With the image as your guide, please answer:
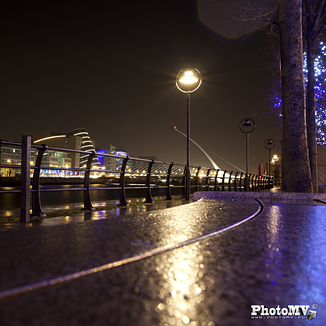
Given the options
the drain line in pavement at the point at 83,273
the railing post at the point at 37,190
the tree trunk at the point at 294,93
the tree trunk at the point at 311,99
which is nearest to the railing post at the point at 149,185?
the railing post at the point at 37,190

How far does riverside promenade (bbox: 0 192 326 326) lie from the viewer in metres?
0.61

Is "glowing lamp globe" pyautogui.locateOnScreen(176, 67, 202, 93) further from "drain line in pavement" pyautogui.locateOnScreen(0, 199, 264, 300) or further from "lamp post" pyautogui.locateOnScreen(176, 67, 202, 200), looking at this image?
"drain line in pavement" pyautogui.locateOnScreen(0, 199, 264, 300)

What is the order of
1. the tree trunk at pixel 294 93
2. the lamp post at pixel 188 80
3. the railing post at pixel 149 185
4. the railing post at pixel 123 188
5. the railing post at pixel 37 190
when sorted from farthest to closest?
the lamp post at pixel 188 80 < the railing post at pixel 149 185 < the railing post at pixel 123 188 < the tree trunk at pixel 294 93 < the railing post at pixel 37 190

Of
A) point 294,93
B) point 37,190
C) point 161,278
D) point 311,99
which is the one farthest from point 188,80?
point 161,278

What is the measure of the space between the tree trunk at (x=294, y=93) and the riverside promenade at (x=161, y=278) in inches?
209

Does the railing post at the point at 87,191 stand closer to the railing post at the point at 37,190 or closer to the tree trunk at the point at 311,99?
the railing post at the point at 37,190

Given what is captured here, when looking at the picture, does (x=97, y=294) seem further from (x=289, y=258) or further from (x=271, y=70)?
(x=271, y=70)

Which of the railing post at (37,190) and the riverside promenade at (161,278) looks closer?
the riverside promenade at (161,278)

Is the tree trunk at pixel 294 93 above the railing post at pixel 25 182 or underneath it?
above

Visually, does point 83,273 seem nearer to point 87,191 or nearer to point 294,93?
point 87,191

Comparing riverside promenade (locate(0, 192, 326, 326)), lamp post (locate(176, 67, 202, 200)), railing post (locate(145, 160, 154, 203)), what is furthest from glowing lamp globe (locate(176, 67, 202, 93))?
riverside promenade (locate(0, 192, 326, 326))

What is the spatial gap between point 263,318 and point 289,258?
1.88ft

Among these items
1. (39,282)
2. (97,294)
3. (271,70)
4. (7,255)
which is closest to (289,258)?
(97,294)

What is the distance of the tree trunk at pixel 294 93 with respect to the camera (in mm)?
6277
